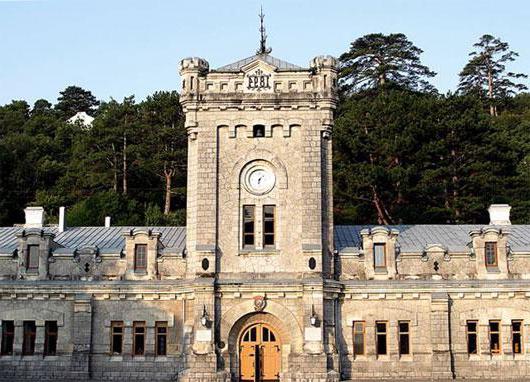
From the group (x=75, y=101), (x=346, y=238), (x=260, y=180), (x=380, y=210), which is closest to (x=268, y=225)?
(x=260, y=180)

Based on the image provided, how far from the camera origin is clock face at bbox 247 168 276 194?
29078 millimetres

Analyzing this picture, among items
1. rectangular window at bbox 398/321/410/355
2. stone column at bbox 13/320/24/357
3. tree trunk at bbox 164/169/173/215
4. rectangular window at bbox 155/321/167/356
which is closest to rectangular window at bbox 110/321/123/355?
rectangular window at bbox 155/321/167/356

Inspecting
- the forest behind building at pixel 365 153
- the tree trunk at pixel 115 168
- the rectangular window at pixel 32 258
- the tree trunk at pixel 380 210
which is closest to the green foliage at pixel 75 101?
the forest behind building at pixel 365 153

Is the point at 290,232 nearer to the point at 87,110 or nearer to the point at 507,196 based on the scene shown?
the point at 507,196

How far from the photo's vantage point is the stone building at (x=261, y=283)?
92.6ft

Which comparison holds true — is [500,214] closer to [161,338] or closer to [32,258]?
[161,338]

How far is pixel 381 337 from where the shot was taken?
29922 millimetres

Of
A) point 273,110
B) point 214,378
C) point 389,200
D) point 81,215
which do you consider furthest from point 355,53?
point 214,378

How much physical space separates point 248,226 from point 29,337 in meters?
10.1

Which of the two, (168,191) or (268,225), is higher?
(168,191)

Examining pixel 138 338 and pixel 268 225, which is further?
pixel 138 338

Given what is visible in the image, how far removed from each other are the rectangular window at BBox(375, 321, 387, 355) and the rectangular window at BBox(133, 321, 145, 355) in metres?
9.29

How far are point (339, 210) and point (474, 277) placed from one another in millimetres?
18472

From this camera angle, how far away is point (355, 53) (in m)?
67.4
